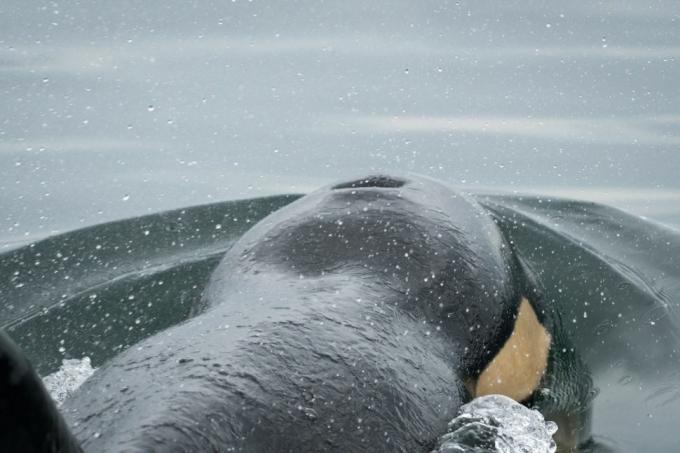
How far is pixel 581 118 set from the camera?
8750 millimetres

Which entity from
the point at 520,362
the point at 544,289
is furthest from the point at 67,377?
the point at 544,289

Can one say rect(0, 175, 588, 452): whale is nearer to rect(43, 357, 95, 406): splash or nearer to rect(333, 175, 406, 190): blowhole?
rect(333, 175, 406, 190): blowhole

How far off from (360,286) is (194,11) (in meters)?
7.66

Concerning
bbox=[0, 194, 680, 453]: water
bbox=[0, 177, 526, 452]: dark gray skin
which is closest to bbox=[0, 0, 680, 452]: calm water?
bbox=[0, 194, 680, 453]: water

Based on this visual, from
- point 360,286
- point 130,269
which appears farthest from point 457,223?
point 130,269

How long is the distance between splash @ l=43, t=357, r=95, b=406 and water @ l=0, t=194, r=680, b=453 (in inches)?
3.7

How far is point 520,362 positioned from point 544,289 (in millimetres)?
950

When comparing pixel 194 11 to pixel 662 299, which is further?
pixel 194 11

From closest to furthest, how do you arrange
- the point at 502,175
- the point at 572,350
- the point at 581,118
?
the point at 572,350
the point at 502,175
the point at 581,118

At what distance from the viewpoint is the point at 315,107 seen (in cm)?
893

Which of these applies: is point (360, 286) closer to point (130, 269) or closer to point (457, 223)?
point (457, 223)

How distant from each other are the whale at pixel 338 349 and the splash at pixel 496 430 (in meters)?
0.05

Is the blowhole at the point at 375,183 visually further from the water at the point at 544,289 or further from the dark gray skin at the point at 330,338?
the water at the point at 544,289

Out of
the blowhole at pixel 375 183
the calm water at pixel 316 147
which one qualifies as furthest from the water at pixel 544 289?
the blowhole at pixel 375 183
